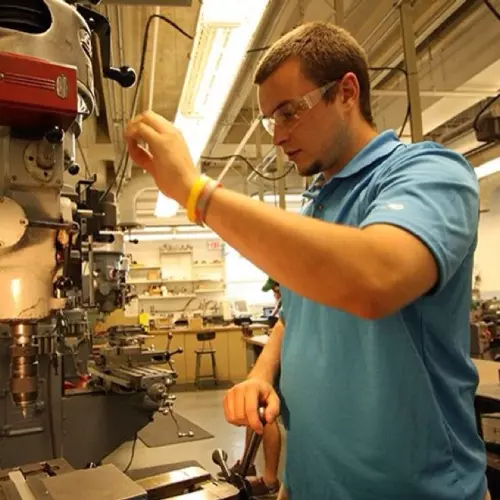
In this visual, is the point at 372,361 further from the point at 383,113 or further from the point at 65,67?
the point at 383,113

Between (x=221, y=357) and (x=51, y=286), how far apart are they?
6.46 metres

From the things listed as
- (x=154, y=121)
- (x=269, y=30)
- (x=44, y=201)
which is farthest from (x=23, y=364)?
(x=269, y=30)

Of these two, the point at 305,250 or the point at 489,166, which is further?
the point at 489,166

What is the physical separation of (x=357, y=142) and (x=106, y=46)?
560 millimetres

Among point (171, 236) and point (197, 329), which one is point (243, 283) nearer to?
point (171, 236)

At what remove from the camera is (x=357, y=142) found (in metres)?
0.82

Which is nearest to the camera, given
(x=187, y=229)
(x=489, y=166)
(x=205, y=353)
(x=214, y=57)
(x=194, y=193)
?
(x=194, y=193)

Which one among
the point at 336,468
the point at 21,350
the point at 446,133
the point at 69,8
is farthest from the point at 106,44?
the point at 446,133

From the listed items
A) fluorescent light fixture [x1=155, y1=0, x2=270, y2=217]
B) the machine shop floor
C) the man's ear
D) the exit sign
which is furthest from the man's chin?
the exit sign

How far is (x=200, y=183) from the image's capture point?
62 centimetres

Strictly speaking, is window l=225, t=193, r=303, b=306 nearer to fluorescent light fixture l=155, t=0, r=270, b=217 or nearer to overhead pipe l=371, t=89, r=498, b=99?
overhead pipe l=371, t=89, r=498, b=99

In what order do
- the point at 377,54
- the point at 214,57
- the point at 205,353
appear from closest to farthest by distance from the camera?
the point at 214,57 → the point at 377,54 → the point at 205,353

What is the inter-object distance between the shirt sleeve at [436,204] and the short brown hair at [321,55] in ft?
0.65

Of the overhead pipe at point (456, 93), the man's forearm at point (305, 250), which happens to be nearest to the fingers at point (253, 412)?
the man's forearm at point (305, 250)
